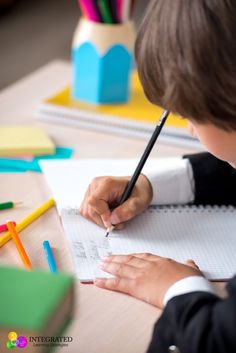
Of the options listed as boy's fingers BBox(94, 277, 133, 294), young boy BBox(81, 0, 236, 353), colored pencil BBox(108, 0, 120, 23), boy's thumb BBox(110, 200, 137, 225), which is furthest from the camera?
colored pencil BBox(108, 0, 120, 23)

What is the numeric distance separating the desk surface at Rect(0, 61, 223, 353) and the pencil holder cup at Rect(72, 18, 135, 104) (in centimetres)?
9

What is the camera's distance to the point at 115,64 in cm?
120

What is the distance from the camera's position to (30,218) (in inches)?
33.5

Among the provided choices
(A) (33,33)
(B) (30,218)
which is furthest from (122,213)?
(A) (33,33)

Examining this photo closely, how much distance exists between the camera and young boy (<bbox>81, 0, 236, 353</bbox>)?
62 centimetres

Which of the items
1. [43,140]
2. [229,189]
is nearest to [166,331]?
[229,189]

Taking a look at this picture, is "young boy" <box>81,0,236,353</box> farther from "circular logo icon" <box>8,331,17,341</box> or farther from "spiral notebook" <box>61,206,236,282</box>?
"circular logo icon" <box>8,331,17,341</box>

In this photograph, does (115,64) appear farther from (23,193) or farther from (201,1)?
(201,1)

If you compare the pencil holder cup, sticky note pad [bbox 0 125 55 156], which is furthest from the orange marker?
the pencil holder cup

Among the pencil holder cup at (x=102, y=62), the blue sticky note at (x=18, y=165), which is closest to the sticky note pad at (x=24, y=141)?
the blue sticky note at (x=18, y=165)

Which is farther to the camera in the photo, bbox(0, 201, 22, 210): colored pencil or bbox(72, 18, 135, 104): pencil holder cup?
bbox(72, 18, 135, 104): pencil holder cup

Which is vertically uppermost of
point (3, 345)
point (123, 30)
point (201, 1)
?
point (201, 1)

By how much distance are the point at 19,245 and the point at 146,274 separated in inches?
6.3

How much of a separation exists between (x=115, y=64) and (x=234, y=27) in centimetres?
54
